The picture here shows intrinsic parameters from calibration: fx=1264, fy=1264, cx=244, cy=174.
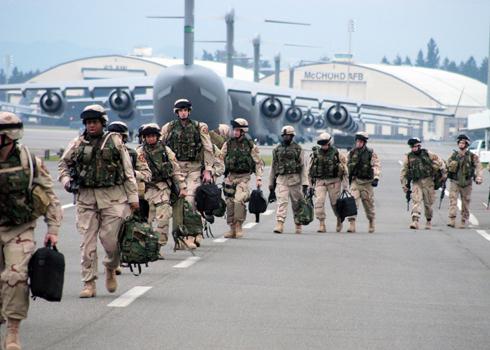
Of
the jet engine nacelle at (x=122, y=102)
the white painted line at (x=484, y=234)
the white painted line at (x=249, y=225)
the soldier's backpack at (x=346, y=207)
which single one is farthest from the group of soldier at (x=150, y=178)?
the jet engine nacelle at (x=122, y=102)

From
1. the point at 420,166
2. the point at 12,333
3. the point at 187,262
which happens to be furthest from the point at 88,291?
Answer: the point at 420,166

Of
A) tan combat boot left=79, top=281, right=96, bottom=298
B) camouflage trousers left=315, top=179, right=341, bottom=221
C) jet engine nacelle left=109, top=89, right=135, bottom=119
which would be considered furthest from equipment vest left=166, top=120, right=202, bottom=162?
jet engine nacelle left=109, top=89, right=135, bottom=119

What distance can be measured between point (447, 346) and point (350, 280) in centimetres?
413

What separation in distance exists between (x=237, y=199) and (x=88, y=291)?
23.8ft

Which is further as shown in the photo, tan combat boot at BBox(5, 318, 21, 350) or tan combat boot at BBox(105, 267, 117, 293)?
tan combat boot at BBox(105, 267, 117, 293)

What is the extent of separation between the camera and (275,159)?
19.6 meters

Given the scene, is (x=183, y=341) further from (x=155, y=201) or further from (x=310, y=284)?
(x=155, y=201)

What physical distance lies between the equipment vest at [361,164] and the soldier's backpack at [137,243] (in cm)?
978

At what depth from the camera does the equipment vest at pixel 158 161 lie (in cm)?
1491

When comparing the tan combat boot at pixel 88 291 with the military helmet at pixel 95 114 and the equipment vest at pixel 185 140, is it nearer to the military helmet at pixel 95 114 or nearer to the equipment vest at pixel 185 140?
the military helmet at pixel 95 114

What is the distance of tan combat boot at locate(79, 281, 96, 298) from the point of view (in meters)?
11.1

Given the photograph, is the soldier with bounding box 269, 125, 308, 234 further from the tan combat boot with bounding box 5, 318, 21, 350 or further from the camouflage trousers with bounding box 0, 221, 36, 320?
the tan combat boot with bounding box 5, 318, 21, 350

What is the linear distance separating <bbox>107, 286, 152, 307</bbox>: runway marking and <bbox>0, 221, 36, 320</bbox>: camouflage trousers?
2169 millimetres

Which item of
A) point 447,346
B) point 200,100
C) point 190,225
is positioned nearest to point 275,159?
point 190,225
